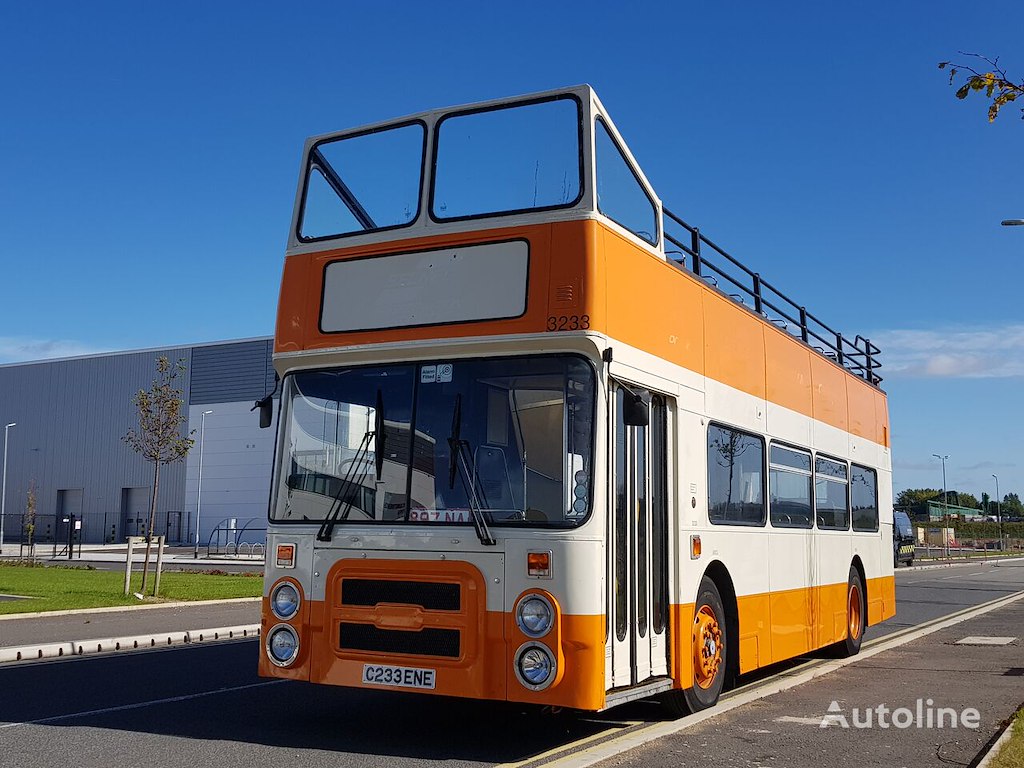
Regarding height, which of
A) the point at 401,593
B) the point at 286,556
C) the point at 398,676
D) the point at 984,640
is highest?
the point at 286,556

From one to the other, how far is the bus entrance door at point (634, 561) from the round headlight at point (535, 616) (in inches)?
21.4

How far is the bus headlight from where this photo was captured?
A: 23.1ft

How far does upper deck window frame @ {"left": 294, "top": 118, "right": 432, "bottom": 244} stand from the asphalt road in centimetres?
380

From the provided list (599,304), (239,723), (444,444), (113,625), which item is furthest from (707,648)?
(113,625)

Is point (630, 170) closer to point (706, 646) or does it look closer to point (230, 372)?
point (706, 646)

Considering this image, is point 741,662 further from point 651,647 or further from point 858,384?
point 858,384

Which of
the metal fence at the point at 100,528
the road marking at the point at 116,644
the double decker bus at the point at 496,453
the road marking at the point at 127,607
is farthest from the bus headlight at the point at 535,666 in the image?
the metal fence at the point at 100,528

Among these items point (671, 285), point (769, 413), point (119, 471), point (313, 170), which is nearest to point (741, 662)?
point (769, 413)

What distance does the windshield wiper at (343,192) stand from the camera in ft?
28.4

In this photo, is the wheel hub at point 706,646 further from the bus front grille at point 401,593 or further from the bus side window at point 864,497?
the bus side window at point 864,497

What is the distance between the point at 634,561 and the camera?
7988 millimetres

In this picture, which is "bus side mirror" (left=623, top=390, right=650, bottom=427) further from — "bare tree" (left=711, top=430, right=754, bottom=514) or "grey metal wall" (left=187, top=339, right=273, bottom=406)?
"grey metal wall" (left=187, top=339, right=273, bottom=406)

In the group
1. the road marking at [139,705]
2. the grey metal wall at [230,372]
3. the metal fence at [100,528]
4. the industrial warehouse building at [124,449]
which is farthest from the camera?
the metal fence at [100,528]

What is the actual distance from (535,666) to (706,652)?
100 inches
